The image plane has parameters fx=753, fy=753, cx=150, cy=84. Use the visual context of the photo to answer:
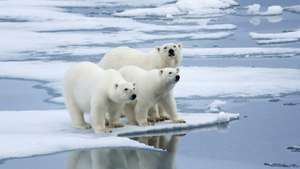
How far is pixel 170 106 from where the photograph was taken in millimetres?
6945

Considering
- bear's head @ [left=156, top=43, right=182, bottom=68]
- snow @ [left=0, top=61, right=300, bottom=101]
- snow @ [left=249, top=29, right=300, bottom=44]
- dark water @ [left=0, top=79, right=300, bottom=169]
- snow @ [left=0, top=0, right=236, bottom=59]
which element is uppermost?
bear's head @ [left=156, top=43, right=182, bottom=68]

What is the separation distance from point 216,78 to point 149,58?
2.49 m

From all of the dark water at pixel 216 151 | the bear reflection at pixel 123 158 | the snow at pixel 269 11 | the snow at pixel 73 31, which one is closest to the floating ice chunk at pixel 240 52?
the snow at pixel 73 31

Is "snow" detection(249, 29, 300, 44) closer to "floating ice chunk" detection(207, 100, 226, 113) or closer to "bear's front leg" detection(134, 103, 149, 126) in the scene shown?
"floating ice chunk" detection(207, 100, 226, 113)

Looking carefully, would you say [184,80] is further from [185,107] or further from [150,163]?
[150,163]

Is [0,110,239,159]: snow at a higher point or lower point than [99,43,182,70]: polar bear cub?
lower

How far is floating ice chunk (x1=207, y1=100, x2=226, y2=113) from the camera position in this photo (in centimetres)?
782

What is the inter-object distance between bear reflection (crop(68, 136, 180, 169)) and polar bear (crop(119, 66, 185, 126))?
0.67 metres

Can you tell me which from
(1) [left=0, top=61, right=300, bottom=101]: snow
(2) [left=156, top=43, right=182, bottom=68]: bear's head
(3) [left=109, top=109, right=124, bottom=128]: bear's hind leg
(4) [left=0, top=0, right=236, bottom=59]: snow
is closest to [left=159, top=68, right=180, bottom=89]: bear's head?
(3) [left=109, top=109, right=124, bottom=128]: bear's hind leg

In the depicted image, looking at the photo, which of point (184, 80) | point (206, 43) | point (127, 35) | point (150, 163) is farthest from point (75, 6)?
point (150, 163)

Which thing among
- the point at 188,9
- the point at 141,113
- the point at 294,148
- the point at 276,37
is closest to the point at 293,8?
the point at 188,9

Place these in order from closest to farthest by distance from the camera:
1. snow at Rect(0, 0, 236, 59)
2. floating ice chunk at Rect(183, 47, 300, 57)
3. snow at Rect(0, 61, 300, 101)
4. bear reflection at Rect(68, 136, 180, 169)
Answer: bear reflection at Rect(68, 136, 180, 169)
snow at Rect(0, 61, 300, 101)
floating ice chunk at Rect(183, 47, 300, 57)
snow at Rect(0, 0, 236, 59)

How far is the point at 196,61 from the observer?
12.3 meters

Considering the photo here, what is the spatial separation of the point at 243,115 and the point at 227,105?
65cm
